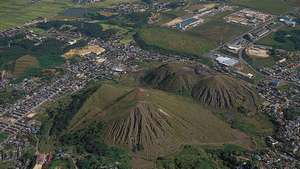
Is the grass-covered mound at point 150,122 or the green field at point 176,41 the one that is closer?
the grass-covered mound at point 150,122

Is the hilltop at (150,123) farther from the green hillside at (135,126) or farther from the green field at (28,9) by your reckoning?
the green field at (28,9)

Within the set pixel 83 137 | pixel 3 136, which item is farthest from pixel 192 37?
pixel 3 136

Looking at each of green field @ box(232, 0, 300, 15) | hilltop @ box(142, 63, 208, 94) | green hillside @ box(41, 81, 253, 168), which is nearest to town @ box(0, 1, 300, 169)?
green field @ box(232, 0, 300, 15)

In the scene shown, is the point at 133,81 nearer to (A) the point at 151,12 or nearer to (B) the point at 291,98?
(B) the point at 291,98

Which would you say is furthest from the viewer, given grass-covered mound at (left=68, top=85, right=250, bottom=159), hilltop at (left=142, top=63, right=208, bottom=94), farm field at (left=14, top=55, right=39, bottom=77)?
farm field at (left=14, top=55, right=39, bottom=77)

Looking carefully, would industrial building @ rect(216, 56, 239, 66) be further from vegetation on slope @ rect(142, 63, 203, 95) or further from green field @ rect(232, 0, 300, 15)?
green field @ rect(232, 0, 300, 15)

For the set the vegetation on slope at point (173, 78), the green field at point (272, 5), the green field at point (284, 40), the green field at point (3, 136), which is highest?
the green field at point (272, 5)

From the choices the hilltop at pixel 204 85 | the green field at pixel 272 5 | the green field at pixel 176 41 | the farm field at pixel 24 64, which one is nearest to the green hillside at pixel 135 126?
the hilltop at pixel 204 85

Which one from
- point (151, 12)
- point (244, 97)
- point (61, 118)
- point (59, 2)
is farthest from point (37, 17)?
point (244, 97)
